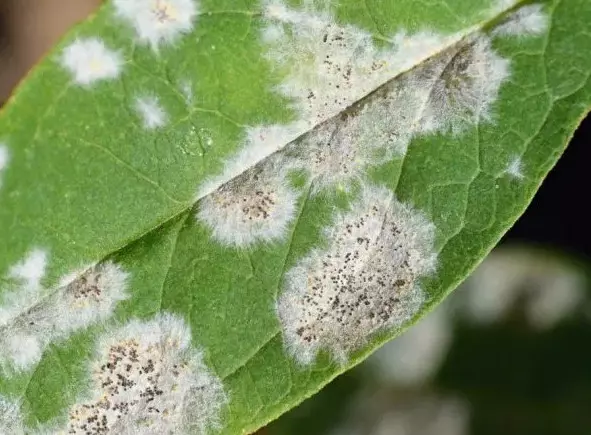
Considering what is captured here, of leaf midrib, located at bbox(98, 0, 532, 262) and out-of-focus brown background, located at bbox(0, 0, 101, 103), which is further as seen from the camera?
out-of-focus brown background, located at bbox(0, 0, 101, 103)

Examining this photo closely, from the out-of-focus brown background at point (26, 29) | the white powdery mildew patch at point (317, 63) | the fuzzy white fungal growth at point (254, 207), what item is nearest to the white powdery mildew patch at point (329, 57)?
the white powdery mildew patch at point (317, 63)

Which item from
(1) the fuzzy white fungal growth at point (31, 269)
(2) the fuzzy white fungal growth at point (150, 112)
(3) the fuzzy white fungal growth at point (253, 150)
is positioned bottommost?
(3) the fuzzy white fungal growth at point (253, 150)

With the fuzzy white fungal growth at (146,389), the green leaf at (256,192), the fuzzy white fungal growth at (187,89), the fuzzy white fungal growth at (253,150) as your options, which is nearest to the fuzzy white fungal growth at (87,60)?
the green leaf at (256,192)

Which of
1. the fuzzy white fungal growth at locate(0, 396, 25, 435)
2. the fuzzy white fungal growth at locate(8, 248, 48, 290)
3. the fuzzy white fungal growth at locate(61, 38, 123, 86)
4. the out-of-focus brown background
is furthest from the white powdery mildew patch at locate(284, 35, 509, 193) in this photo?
the out-of-focus brown background

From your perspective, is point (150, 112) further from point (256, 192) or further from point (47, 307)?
point (47, 307)

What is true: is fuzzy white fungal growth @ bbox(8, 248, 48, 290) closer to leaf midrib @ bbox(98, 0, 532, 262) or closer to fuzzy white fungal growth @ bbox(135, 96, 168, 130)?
leaf midrib @ bbox(98, 0, 532, 262)

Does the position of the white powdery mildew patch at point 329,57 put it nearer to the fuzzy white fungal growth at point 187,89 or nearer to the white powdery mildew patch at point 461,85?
the white powdery mildew patch at point 461,85

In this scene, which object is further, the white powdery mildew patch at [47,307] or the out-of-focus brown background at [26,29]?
the out-of-focus brown background at [26,29]

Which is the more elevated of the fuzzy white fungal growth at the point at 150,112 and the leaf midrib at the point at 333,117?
the fuzzy white fungal growth at the point at 150,112
